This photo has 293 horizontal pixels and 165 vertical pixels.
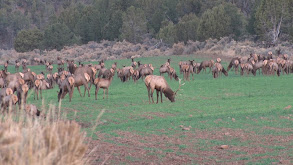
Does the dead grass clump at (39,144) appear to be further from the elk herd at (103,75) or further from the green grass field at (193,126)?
the elk herd at (103,75)

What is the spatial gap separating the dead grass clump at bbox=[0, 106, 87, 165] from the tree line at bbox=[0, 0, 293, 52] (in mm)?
54927

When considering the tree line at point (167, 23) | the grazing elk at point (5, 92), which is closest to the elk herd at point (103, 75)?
the grazing elk at point (5, 92)

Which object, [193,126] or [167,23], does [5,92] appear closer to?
[193,126]

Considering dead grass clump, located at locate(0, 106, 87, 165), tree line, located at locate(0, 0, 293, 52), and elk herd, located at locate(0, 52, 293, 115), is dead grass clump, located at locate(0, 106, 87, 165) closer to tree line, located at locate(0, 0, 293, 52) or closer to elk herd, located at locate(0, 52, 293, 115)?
elk herd, located at locate(0, 52, 293, 115)

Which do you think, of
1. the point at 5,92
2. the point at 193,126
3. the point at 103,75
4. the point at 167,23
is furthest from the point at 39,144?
the point at 167,23

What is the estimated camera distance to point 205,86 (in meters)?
31.7

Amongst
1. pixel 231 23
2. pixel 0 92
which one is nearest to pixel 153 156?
pixel 0 92

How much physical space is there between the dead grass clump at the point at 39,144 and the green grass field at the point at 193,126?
0.41m

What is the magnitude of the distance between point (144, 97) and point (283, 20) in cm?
4206

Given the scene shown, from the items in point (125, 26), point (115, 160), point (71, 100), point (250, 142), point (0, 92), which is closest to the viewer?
point (115, 160)

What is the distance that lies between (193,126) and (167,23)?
65692mm

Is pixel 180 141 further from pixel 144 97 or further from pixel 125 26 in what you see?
pixel 125 26

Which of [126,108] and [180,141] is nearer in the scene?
[180,141]

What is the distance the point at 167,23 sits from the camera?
80938 millimetres
